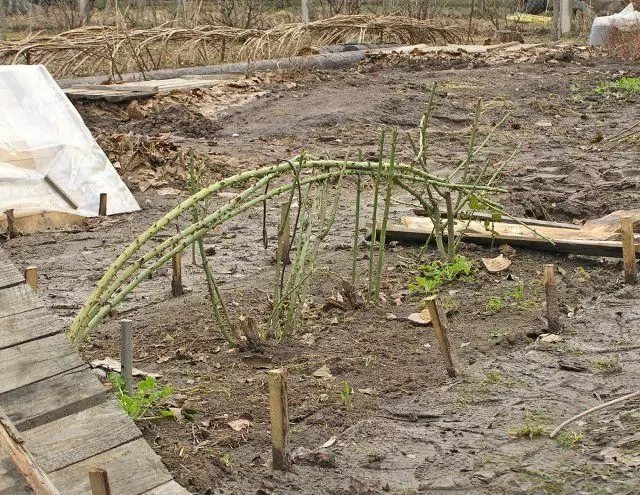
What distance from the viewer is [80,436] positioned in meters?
3.39

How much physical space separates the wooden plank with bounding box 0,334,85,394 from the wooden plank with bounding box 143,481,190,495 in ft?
1.80

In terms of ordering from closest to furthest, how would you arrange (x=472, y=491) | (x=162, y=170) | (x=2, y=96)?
(x=472, y=491) < (x=2, y=96) < (x=162, y=170)

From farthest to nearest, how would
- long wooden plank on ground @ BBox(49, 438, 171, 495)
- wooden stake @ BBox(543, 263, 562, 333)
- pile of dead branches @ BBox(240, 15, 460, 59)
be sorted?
pile of dead branches @ BBox(240, 15, 460, 59)
wooden stake @ BBox(543, 263, 562, 333)
long wooden plank on ground @ BBox(49, 438, 171, 495)

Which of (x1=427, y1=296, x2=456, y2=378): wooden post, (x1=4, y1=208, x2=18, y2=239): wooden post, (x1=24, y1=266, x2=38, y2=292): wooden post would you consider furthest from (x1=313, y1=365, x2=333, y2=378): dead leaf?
(x1=4, y1=208, x2=18, y2=239): wooden post

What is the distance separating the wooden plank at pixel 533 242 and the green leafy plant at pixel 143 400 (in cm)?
278

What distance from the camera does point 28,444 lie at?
329 cm

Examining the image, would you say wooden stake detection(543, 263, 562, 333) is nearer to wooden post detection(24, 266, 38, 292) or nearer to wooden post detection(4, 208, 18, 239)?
wooden post detection(24, 266, 38, 292)

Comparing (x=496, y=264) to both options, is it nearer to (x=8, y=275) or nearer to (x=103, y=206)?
(x=8, y=275)

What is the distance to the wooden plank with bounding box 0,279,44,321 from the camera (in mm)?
3703

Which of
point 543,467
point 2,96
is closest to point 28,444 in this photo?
point 543,467

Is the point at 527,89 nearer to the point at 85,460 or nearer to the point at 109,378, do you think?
the point at 109,378

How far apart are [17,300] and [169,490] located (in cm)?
94

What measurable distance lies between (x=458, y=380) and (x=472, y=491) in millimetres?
1002

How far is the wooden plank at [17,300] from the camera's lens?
12.1 feet
